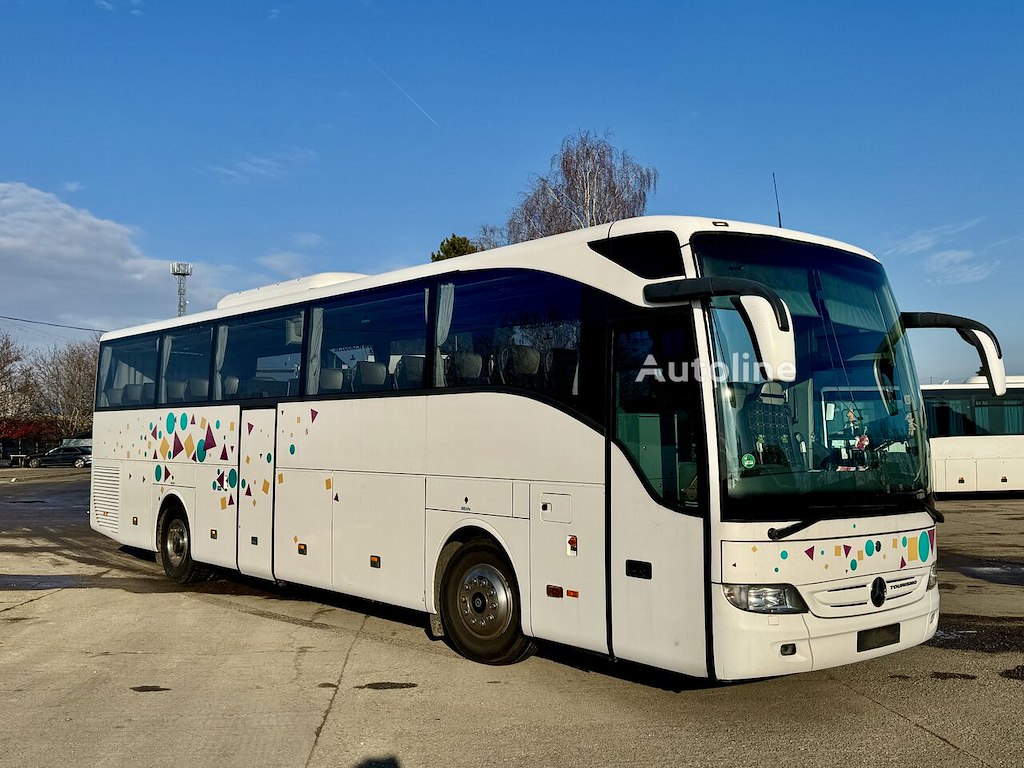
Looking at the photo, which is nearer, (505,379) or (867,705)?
(867,705)

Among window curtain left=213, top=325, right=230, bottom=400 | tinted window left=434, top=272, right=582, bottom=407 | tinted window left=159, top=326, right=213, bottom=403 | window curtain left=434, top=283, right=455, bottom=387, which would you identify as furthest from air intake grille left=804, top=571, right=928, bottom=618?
tinted window left=159, top=326, right=213, bottom=403

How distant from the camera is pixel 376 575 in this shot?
8.84 metres

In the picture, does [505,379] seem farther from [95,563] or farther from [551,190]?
[551,190]

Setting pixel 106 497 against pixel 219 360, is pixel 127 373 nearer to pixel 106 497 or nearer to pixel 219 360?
pixel 106 497

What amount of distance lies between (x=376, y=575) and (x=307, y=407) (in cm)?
214

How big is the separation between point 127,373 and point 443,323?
743 cm

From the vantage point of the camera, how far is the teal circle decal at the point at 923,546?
6.54 m

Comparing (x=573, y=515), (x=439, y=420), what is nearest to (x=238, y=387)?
(x=439, y=420)

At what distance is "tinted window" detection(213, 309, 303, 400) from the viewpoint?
10312 mm

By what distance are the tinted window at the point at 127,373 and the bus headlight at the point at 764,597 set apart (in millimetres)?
9617

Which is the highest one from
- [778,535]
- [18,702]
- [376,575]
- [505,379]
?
[505,379]

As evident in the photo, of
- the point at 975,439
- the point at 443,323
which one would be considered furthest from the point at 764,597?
the point at 975,439

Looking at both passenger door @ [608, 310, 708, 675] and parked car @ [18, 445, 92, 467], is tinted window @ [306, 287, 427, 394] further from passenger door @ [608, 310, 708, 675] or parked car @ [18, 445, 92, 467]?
parked car @ [18, 445, 92, 467]

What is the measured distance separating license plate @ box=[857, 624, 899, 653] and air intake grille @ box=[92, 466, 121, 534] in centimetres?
1106
